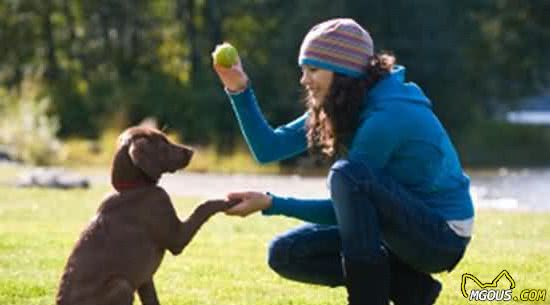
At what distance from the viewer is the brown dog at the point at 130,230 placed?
4180 millimetres

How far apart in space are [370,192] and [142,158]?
2.94ft

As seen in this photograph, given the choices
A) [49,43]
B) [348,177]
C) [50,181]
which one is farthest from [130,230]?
[49,43]

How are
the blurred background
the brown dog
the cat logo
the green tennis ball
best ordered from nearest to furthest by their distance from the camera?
1. the brown dog
2. the green tennis ball
3. the cat logo
4. the blurred background

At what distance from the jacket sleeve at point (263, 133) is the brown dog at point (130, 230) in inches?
26.7

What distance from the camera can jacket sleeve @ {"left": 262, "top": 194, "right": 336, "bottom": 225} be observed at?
179 inches

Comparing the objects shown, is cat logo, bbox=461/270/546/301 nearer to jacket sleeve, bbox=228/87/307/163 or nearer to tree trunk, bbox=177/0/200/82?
jacket sleeve, bbox=228/87/307/163

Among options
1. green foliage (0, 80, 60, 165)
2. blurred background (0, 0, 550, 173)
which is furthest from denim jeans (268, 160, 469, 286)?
blurred background (0, 0, 550, 173)

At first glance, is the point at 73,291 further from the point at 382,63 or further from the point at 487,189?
the point at 487,189

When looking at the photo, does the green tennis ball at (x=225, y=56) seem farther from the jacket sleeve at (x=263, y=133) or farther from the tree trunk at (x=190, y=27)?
the tree trunk at (x=190, y=27)

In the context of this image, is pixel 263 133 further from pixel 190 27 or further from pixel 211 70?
pixel 190 27

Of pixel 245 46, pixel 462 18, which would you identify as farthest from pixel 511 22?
pixel 245 46

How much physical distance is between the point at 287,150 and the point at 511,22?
1110 inches

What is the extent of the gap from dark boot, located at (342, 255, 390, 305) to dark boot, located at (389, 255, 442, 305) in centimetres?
32

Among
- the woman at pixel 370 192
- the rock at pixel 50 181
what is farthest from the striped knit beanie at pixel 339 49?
the rock at pixel 50 181
